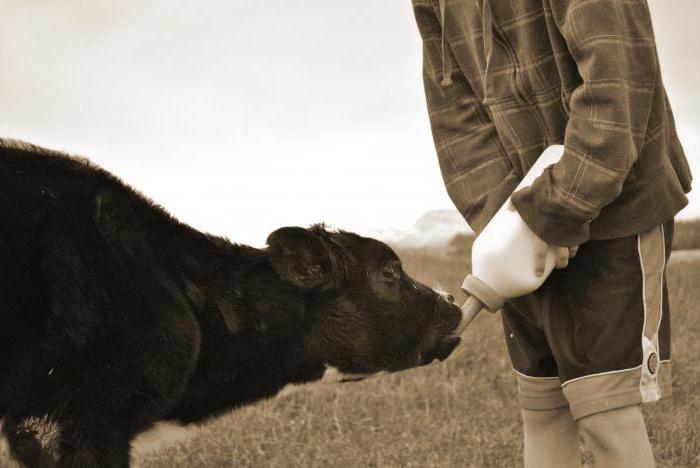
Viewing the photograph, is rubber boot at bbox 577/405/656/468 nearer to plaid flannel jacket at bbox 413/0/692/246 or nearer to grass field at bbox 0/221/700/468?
plaid flannel jacket at bbox 413/0/692/246

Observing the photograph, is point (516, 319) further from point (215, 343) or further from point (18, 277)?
point (18, 277)

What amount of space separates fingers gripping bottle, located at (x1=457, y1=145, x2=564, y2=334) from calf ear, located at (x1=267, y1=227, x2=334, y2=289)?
66 cm

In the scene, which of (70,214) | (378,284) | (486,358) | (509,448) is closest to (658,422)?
(509,448)

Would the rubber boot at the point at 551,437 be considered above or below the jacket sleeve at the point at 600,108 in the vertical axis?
below

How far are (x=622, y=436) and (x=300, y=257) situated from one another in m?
1.35

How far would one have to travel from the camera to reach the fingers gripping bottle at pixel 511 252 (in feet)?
10.0

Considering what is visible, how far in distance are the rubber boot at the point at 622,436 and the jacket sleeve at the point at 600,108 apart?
2.15 ft

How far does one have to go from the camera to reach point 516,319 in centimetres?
343

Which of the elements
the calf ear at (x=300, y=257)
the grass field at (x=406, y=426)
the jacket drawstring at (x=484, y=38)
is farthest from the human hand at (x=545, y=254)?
the grass field at (x=406, y=426)

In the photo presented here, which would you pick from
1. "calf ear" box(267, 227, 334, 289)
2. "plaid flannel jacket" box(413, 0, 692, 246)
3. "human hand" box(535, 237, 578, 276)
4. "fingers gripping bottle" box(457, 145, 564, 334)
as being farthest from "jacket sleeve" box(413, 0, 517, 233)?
"calf ear" box(267, 227, 334, 289)

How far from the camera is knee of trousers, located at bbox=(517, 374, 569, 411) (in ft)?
11.1

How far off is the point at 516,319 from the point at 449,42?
42.6 inches

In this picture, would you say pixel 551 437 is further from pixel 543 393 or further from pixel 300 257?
pixel 300 257

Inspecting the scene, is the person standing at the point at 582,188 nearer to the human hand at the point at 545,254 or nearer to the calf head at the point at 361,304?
the human hand at the point at 545,254
